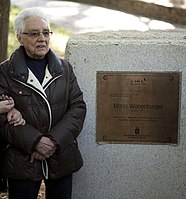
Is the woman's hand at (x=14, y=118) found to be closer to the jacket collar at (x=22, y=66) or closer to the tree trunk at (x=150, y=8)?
the jacket collar at (x=22, y=66)

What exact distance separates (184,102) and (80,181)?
1051 millimetres

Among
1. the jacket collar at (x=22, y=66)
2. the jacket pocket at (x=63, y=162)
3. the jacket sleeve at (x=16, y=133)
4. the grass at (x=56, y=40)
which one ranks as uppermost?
the grass at (x=56, y=40)

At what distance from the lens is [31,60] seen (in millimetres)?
3482

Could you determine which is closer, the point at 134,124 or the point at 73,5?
the point at 134,124

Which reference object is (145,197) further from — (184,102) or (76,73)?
(76,73)

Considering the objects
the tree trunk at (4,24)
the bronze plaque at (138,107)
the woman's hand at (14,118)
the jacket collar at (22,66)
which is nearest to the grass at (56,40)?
the tree trunk at (4,24)

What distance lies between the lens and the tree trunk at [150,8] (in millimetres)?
11562

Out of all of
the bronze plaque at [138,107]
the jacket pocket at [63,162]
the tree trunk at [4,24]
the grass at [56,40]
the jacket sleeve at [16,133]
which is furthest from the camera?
the grass at [56,40]

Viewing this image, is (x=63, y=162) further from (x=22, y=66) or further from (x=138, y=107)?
(x=138, y=107)

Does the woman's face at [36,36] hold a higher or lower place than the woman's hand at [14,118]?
higher

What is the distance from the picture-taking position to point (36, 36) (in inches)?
133

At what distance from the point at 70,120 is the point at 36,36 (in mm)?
596

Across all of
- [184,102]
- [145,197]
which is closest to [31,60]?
[184,102]

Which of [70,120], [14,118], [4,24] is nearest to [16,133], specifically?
[14,118]
